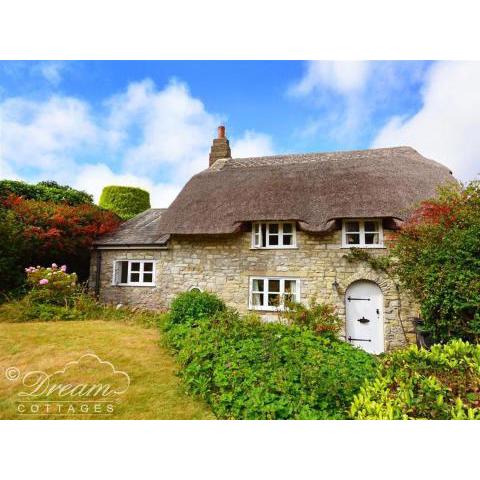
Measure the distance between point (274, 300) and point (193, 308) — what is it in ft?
7.01

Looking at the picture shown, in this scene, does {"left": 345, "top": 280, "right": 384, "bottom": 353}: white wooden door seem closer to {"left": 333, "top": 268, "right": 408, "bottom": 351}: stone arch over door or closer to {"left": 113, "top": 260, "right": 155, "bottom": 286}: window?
{"left": 333, "top": 268, "right": 408, "bottom": 351}: stone arch over door

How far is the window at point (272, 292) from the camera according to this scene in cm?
771

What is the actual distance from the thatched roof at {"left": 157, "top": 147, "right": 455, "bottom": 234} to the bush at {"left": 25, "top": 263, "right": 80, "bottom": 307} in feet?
9.52

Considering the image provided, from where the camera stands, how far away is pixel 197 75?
12.8ft

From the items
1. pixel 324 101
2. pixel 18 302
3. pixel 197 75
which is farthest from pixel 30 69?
pixel 18 302

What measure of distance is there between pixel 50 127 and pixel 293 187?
5.78 meters

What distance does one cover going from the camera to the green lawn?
314cm

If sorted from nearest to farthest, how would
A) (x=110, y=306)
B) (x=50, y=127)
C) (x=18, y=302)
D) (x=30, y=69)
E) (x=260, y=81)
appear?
(x=30, y=69) < (x=260, y=81) < (x=50, y=127) < (x=18, y=302) < (x=110, y=306)

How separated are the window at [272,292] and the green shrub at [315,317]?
0.99ft

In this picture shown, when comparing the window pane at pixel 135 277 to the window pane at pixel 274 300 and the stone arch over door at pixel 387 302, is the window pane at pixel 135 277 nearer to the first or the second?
the window pane at pixel 274 300

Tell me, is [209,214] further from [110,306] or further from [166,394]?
[166,394]

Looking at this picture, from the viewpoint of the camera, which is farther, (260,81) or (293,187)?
(293,187)

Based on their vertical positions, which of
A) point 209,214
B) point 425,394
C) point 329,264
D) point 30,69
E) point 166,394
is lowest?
point 166,394

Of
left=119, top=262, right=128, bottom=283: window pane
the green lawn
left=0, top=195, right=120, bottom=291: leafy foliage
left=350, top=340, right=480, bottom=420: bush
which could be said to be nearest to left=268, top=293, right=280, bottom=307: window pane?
the green lawn
